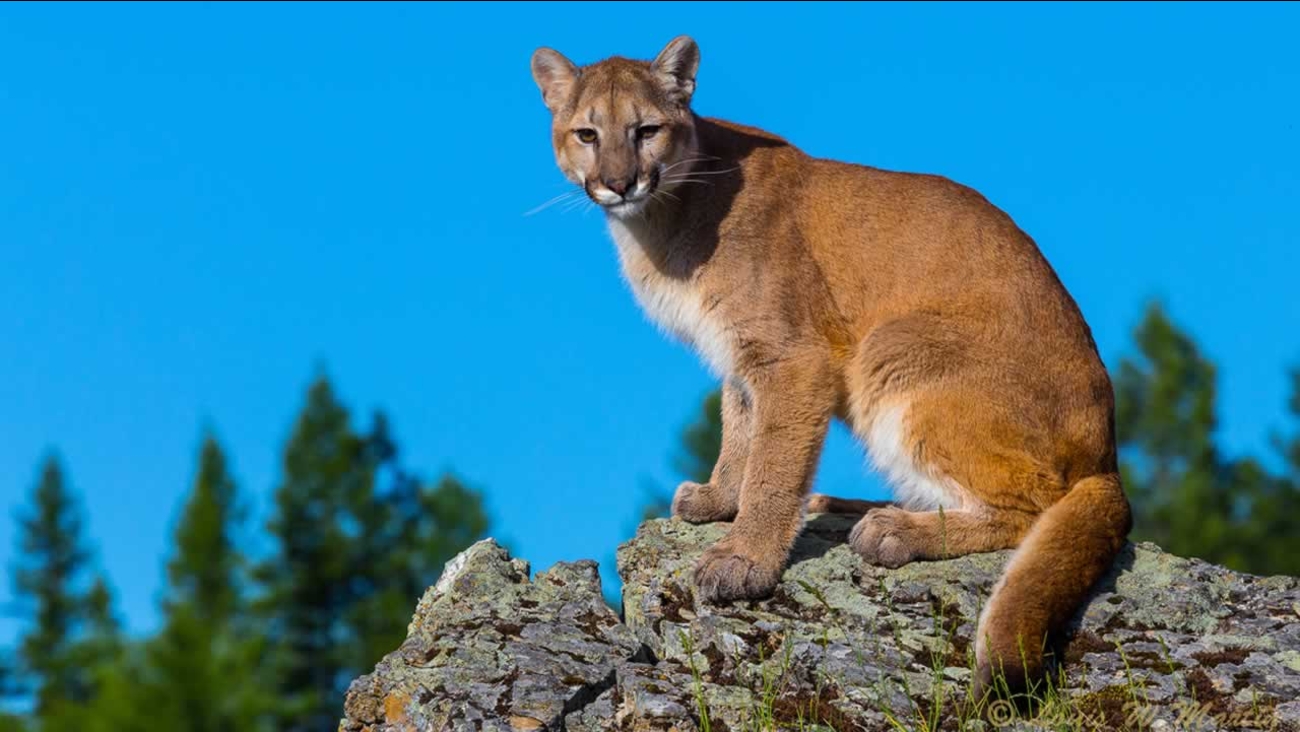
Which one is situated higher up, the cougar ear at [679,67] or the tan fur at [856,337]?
the cougar ear at [679,67]

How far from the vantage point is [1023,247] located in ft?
30.7

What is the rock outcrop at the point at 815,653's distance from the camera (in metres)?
7.61

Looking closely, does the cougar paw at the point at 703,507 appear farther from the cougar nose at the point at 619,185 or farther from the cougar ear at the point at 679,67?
the cougar ear at the point at 679,67

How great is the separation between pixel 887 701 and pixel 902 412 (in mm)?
1888

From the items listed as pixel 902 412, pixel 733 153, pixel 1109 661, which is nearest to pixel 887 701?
pixel 1109 661

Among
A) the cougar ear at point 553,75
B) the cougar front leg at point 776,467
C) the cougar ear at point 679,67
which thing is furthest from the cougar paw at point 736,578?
the cougar ear at point 553,75

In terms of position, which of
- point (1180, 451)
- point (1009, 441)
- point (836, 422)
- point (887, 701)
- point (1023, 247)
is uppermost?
point (1180, 451)

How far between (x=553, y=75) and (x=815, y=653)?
446cm

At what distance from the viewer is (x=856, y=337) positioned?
9320mm

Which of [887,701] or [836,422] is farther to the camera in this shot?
[836,422]

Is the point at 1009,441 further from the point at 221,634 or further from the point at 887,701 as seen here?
the point at 221,634

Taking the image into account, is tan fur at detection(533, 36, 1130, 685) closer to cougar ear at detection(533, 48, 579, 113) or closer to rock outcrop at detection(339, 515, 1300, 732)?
cougar ear at detection(533, 48, 579, 113)

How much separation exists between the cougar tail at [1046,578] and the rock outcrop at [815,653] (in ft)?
0.52

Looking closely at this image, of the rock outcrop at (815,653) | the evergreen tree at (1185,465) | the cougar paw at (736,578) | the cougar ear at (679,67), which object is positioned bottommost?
the rock outcrop at (815,653)
